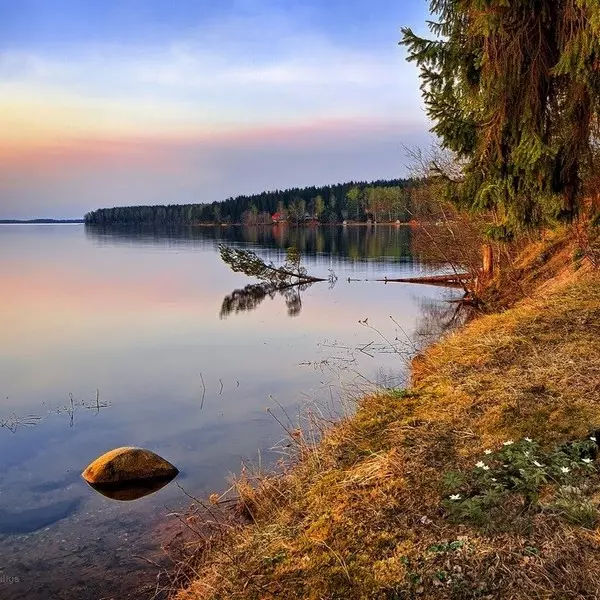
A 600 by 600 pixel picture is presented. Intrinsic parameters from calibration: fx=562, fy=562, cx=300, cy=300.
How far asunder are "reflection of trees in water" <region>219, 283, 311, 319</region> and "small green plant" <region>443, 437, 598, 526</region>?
2025 centimetres

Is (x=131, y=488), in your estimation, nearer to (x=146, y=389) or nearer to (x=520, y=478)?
(x=146, y=389)

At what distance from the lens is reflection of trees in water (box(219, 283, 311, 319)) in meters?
26.4

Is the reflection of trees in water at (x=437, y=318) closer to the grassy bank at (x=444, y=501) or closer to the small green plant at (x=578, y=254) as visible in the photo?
the small green plant at (x=578, y=254)

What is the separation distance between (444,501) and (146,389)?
10.6 m

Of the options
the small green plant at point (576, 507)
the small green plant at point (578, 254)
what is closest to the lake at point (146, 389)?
the small green plant at point (576, 507)

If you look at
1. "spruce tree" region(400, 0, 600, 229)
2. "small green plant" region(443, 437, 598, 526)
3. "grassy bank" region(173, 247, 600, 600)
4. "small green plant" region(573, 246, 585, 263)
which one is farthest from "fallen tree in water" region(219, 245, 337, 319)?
"small green plant" region(443, 437, 598, 526)

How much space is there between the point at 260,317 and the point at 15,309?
37.1ft

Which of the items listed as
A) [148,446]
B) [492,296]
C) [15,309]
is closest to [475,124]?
[148,446]

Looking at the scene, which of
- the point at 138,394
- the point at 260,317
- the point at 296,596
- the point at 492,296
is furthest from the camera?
the point at 260,317

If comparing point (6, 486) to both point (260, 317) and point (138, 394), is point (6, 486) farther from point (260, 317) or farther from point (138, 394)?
point (260, 317)

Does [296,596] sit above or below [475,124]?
below

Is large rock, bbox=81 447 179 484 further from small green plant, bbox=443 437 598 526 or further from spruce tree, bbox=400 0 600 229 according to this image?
spruce tree, bbox=400 0 600 229

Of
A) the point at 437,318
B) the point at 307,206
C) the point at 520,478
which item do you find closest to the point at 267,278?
the point at 437,318

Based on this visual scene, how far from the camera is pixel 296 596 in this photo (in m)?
3.62
